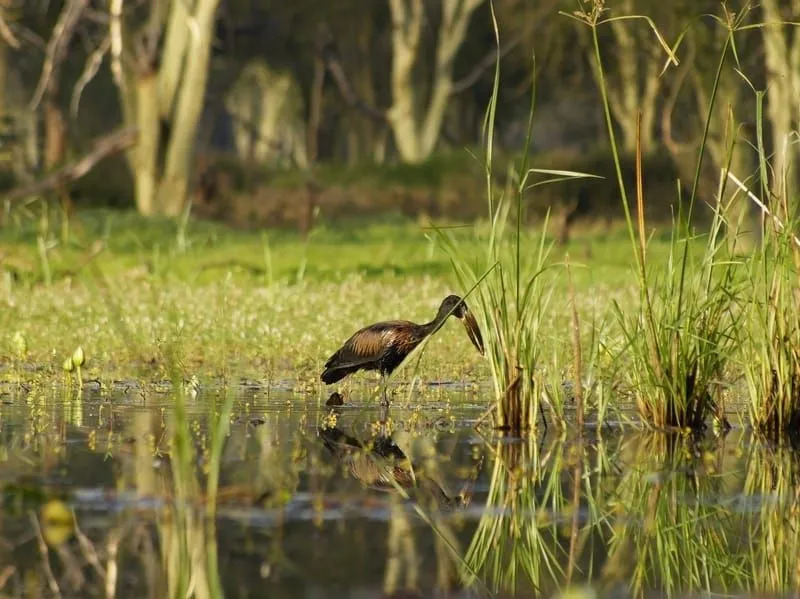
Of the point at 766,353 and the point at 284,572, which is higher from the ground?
the point at 766,353

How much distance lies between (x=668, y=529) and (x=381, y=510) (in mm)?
1008

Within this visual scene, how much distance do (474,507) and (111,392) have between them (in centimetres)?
430

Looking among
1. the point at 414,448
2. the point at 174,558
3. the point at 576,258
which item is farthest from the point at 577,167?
the point at 174,558

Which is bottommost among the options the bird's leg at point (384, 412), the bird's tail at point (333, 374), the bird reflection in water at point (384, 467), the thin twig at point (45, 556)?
the thin twig at point (45, 556)

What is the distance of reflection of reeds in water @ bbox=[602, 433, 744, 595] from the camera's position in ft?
17.3

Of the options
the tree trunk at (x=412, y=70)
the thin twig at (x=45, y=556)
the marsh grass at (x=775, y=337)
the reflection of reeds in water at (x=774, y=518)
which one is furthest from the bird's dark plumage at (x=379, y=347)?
the tree trunk at (x=412, y=70)

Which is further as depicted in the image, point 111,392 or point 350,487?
point 111,392

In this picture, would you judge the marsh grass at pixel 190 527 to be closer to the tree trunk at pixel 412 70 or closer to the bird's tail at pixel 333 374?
the bird's tail at pixel 333 374

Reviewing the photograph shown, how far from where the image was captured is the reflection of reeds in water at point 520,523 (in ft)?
17.5

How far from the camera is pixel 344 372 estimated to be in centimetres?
1008

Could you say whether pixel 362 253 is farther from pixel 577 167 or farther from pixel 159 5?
pixel 577 167

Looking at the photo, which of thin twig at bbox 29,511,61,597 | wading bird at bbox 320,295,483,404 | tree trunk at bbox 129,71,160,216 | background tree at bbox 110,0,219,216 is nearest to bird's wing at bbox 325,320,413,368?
wading bird at bbox 320,295,483,404

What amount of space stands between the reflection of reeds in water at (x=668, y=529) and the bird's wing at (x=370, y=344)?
2.28 metres

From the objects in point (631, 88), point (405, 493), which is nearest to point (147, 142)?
point (631, 88)
